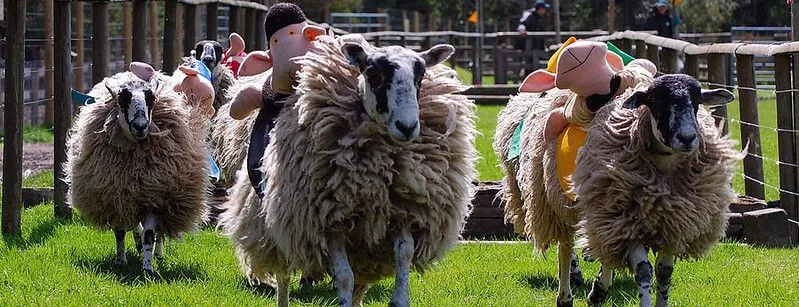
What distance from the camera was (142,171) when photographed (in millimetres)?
8102

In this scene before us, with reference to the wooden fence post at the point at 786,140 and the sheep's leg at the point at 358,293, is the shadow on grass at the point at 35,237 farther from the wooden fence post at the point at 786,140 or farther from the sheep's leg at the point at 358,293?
the wooden fence post at the point at 786,140

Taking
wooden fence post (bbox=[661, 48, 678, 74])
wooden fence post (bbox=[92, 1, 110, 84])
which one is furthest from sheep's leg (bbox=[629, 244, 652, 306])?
wooden fence post (bbox=[92, 1, 110, 84])

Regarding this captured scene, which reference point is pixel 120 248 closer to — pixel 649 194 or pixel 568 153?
pixel 568 153

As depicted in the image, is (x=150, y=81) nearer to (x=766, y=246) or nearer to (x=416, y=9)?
(x=766, y=246)

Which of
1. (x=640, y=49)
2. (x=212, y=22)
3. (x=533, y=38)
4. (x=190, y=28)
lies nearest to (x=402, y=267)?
(x=190, y=28)

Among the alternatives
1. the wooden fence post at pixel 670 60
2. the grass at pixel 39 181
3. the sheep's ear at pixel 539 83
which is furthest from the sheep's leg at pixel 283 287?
the wooden fence post at pixel 670 60

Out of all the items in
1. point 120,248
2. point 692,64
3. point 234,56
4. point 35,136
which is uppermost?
point 234,56

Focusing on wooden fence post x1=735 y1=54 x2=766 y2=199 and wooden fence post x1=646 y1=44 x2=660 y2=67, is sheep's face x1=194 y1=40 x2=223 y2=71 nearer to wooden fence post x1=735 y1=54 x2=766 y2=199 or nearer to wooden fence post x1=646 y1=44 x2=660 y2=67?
wooden fence post x1=735 y1=54 x2=766 y2=199

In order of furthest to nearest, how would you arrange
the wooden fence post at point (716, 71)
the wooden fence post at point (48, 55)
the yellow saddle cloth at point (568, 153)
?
the wooden fence post at point (48, 55), the wooden fence post at point (716, 71), the yellow saddle cloth at point (568, 153)

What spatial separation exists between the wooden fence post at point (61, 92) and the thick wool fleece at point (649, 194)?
488 centimetres

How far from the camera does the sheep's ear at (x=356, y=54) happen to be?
5.25m

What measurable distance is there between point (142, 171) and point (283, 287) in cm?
228

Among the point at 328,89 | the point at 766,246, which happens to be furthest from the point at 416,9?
the point at 328,89

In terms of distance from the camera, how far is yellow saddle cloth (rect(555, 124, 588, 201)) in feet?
21.0
